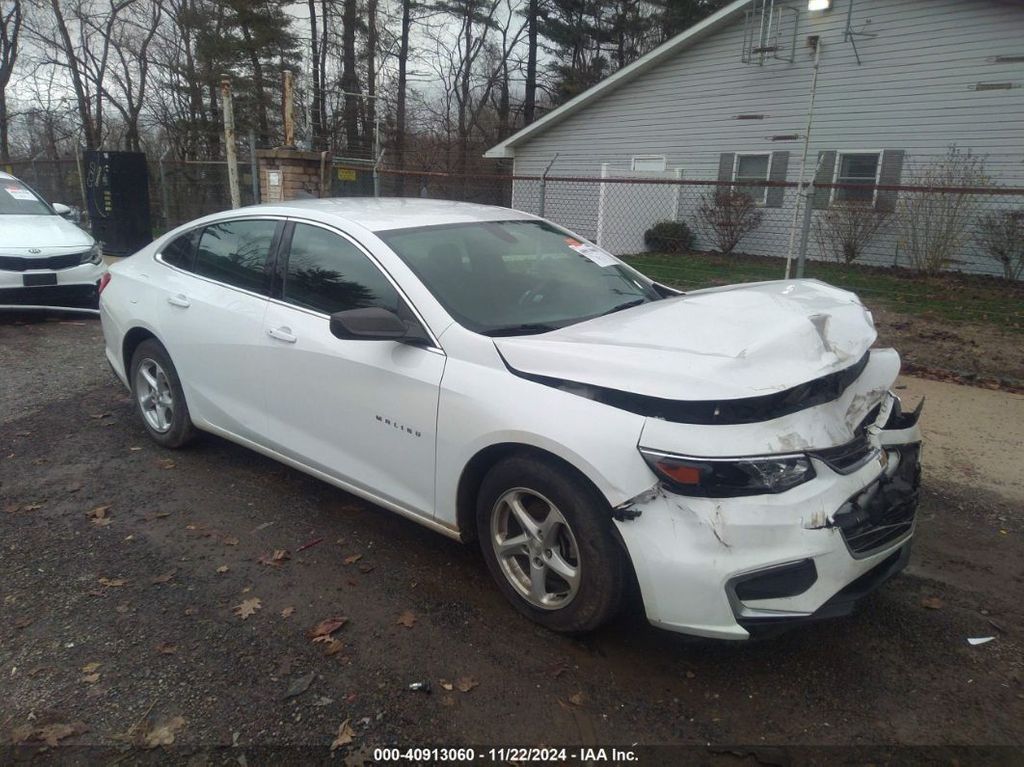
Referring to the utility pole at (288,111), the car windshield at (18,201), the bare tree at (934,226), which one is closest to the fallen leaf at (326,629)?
the car windshield at (18,201)

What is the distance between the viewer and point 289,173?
37.6 feet

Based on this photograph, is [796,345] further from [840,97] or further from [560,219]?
[840,97]

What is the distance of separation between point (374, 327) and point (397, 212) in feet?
3.75

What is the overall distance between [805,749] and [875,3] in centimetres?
1606

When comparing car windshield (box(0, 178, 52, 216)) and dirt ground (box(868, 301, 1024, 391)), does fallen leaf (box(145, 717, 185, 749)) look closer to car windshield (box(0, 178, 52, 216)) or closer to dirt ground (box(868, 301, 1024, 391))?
dirt ground (box(868, 301, 1024, 391))

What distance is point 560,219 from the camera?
1534cm

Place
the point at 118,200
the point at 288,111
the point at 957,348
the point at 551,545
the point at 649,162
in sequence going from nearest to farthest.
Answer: the point at 551,545 → the point at 957,348 → the point at 288,111 → the point at 118,200 → the point at 649,162

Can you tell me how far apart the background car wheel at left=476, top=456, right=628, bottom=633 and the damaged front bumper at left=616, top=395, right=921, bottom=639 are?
0.43 ft

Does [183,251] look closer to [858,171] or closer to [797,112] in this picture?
[858,171]

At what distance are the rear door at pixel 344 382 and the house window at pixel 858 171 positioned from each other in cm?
1334

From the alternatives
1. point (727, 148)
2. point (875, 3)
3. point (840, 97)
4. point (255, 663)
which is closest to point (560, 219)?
point (727, 148)

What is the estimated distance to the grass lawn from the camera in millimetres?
9406

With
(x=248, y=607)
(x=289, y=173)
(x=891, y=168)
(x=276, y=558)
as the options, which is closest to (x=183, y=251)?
(x=276, y=558)

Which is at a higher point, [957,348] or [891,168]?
[891,168]
